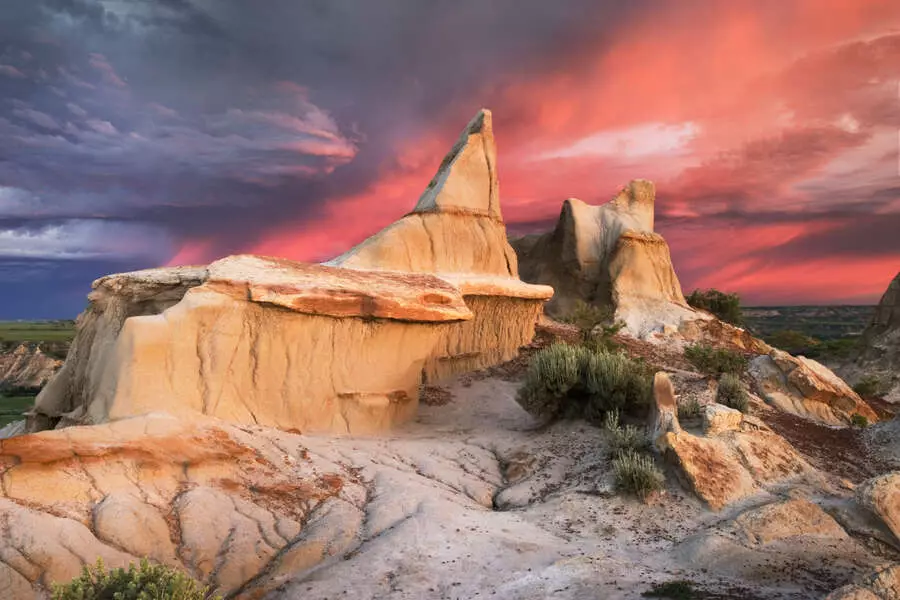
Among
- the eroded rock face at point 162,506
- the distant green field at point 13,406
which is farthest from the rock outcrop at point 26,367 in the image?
the eroded rock face at point 162,506

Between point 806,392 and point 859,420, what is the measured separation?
5.56ft

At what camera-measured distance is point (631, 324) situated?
30062 mm

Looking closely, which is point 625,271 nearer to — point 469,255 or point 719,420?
point 469,255

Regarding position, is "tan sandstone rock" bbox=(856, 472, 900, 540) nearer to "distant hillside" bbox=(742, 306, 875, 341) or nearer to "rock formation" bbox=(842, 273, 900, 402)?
"rock formation" bbox=(842, 273, 900, 402)

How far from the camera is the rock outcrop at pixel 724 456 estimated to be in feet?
34.0

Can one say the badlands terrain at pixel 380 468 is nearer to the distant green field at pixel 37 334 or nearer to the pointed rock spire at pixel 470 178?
the pointed rock spire at pixel 470 178

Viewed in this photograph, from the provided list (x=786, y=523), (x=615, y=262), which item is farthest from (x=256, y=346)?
(x=615, y=262)

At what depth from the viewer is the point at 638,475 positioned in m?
10.3

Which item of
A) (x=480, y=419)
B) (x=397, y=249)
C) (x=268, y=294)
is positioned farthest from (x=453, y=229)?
(x=268, y=294)

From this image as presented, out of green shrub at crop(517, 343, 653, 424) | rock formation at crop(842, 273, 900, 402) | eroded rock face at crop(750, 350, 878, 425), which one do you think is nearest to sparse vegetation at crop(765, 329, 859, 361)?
rock formation at crop(842, 273, 900, 402)

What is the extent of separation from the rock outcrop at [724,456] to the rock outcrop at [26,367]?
59236 mm

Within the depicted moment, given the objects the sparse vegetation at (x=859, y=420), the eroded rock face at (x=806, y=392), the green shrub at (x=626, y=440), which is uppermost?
the green shrub at (x=626, y=440)

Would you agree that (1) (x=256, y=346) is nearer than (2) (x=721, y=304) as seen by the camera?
Yes

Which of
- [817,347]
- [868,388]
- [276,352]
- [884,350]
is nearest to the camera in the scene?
[276,352]
